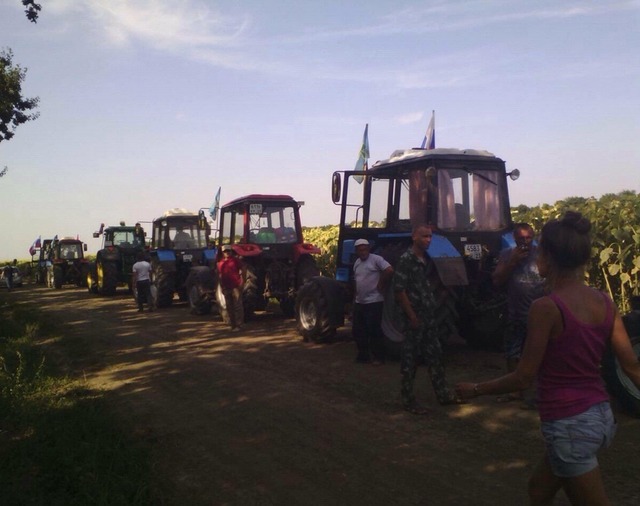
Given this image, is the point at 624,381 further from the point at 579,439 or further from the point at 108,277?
the point at 108,277

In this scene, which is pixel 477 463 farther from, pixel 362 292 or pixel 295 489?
pixel 362 292

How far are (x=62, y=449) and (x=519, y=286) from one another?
4.06 m

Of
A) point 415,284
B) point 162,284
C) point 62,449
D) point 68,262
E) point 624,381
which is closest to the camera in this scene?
point 62,449

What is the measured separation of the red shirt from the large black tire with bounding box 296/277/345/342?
6.57 feet

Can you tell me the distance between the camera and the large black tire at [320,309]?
9188 mm

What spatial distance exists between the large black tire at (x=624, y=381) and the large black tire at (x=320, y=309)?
433 cm

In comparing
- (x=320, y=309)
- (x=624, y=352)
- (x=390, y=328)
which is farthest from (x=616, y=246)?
(x=624, y=352)

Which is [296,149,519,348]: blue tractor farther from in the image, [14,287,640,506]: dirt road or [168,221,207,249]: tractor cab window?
[168,221,207,249]: tractor cab window

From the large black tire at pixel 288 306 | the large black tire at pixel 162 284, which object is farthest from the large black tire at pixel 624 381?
the large black tire at pixel 162 284

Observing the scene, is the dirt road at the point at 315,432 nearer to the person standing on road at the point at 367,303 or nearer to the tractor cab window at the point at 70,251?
the person standing on road at the point at 367,303

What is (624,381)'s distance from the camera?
539cm

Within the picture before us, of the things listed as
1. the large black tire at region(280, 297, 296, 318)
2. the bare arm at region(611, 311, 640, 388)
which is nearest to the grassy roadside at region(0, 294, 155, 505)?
the bare arm at region(611, 311, 640, 388)

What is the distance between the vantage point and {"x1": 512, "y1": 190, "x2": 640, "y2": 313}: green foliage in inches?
383

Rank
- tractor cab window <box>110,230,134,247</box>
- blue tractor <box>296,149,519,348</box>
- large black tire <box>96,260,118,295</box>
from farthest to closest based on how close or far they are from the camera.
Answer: tractor cab window <box>110,230,134,247</box> < large black tire <box>96,260,118,295</box> < blue tractor <box>296,149,519,348</box>
